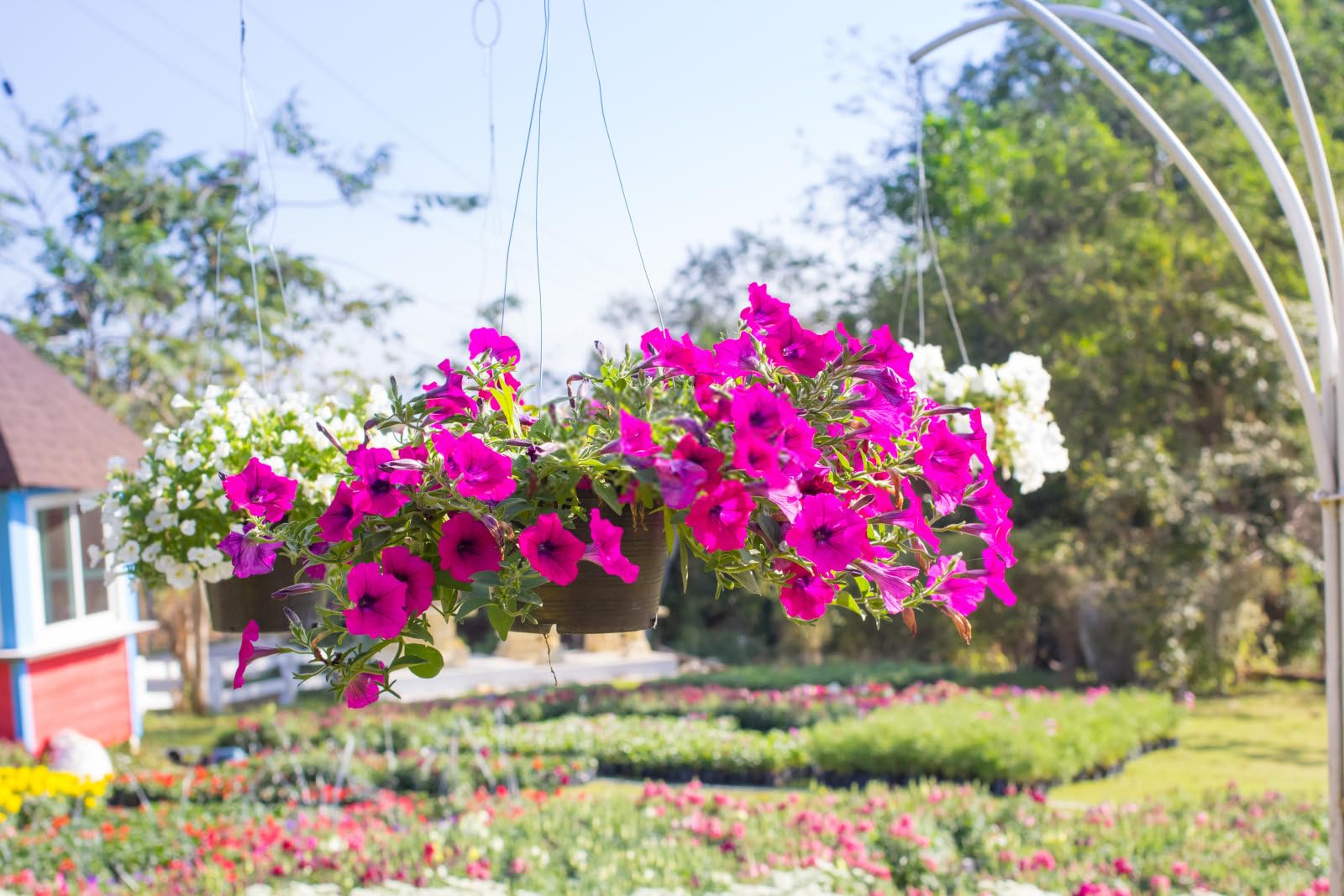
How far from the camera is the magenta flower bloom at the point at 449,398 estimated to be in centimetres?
152

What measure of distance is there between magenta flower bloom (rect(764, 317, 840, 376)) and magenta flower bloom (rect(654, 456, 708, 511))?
0.26m

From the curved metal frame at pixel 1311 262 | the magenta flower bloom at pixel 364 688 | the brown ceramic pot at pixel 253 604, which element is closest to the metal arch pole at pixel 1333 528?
the curved metal frame at pixel 1311 262

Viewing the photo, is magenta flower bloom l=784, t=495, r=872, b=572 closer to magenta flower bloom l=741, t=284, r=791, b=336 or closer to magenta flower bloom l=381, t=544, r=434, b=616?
magenta flower bloom l=741, t=284, r=791, b=336

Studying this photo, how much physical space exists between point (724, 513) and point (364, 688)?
0.50m

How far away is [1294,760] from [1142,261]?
5.73m

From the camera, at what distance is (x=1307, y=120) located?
7.90 feet

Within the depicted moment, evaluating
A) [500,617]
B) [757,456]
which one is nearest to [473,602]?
[500,617]

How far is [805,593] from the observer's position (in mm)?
1387

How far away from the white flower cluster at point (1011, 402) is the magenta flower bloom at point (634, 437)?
77.1 inches

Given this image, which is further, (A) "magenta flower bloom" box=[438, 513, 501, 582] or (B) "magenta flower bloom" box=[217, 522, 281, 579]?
(B) "magenta flower bloom" box=[217, 522, 281, 579]

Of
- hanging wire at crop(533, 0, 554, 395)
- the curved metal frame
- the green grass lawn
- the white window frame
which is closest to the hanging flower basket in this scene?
hanging wire at crop(533, 0, 554, 395)

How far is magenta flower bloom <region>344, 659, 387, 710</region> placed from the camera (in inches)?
51.8

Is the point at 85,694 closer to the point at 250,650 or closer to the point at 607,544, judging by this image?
the point at 250,650

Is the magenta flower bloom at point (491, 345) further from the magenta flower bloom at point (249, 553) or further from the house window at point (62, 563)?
the house window at point (62, 563)
